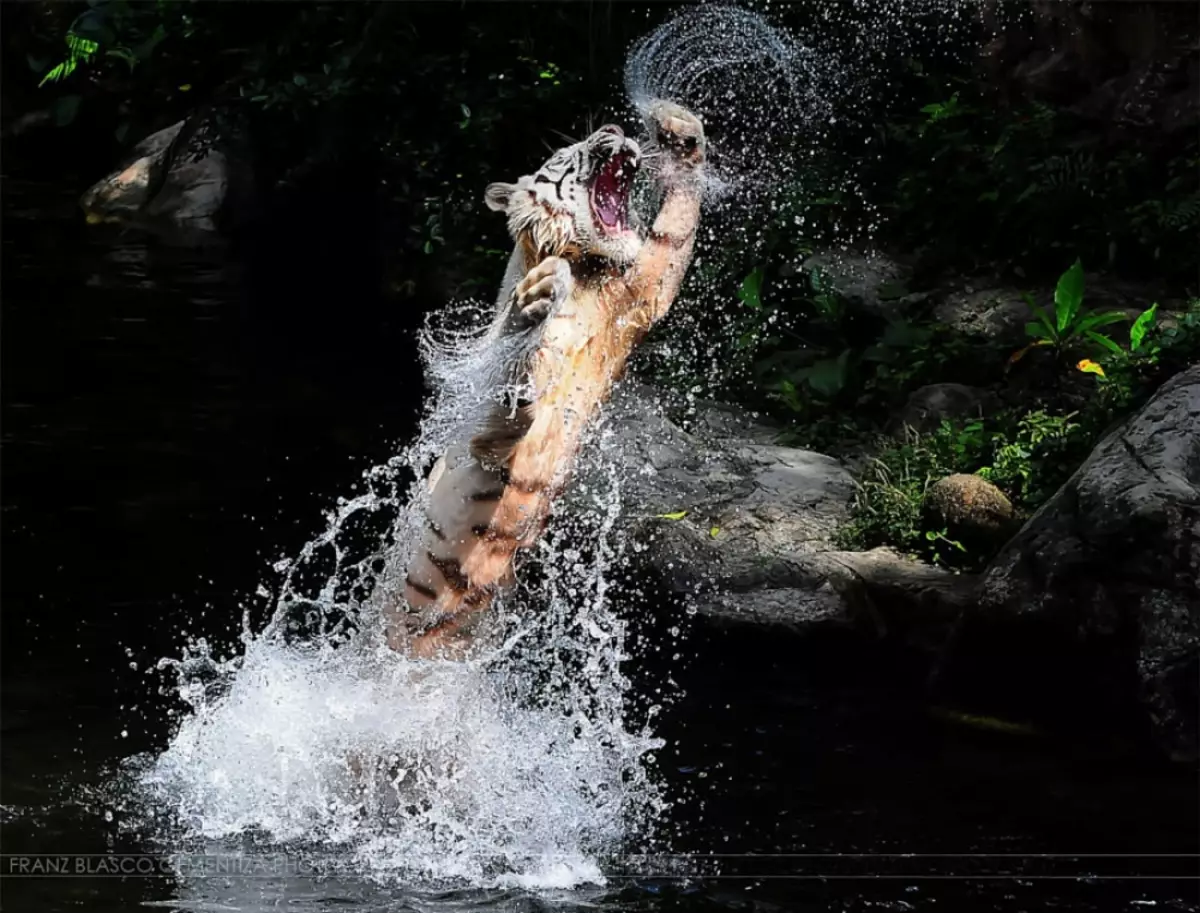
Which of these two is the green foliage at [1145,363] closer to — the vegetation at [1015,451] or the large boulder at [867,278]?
the vegetation at [1015,451]

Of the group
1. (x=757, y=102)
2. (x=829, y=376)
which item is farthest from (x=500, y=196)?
(x=757, y=102)

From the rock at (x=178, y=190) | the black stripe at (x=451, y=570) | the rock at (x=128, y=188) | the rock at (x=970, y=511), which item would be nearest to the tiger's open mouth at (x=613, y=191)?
the black stripe at (x=451, y=570)

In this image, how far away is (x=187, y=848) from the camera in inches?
181

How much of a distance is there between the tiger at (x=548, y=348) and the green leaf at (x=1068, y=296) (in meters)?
3.54

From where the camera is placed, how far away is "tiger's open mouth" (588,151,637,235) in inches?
176

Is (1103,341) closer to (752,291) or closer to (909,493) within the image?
(909,493)

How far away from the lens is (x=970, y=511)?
268 inches

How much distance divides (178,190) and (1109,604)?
1036 cm

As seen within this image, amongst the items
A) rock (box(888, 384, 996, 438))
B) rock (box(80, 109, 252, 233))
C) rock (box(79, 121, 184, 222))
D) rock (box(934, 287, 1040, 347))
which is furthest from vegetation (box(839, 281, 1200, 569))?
rock (box(79, 121, 184, 222))

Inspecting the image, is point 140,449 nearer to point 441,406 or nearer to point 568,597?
point 568,597

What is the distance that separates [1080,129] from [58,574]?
19.2 ft

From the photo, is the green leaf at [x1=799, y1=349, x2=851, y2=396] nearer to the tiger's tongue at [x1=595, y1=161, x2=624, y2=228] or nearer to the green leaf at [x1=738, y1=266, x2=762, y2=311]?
the green leaf at [x1=738, y1=266, x2=762, y2=311]

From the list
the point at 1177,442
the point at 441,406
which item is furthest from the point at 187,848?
the point at 1177,442

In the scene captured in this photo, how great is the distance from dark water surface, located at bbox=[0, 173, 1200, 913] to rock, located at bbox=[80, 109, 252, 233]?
4163 mm
